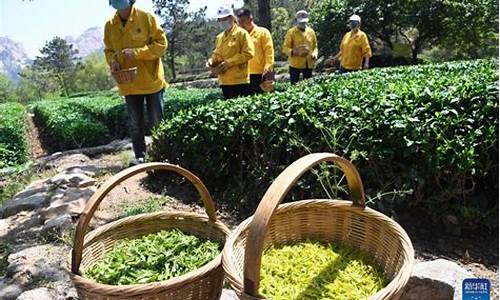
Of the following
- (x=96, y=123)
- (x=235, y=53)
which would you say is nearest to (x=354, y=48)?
(x=235, y=53)

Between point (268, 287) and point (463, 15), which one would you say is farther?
point (463, 15)

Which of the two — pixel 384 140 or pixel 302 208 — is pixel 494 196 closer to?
pixel 384 140

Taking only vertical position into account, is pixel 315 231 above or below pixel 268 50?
below

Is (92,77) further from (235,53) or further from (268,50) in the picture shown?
(235,53)

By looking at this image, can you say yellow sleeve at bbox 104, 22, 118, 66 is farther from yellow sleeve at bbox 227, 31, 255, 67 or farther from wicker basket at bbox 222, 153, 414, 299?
wicker basket at bbox 222, 153, 414, 299

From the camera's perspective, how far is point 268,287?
167cm

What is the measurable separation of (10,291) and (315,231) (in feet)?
5.92

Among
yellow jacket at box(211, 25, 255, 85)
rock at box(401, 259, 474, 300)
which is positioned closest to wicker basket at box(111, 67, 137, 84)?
yellow jacket at box(211, 25, 255, 85)

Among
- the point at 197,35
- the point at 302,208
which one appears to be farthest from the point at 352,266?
the point at 197,35

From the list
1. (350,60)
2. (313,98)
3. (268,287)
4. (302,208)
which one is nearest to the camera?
(268,287)

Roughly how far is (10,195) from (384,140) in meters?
4.19

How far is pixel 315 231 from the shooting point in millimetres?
2068

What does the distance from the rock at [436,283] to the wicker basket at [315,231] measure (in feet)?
1.89

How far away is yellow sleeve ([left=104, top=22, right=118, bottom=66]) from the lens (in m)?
4.71
